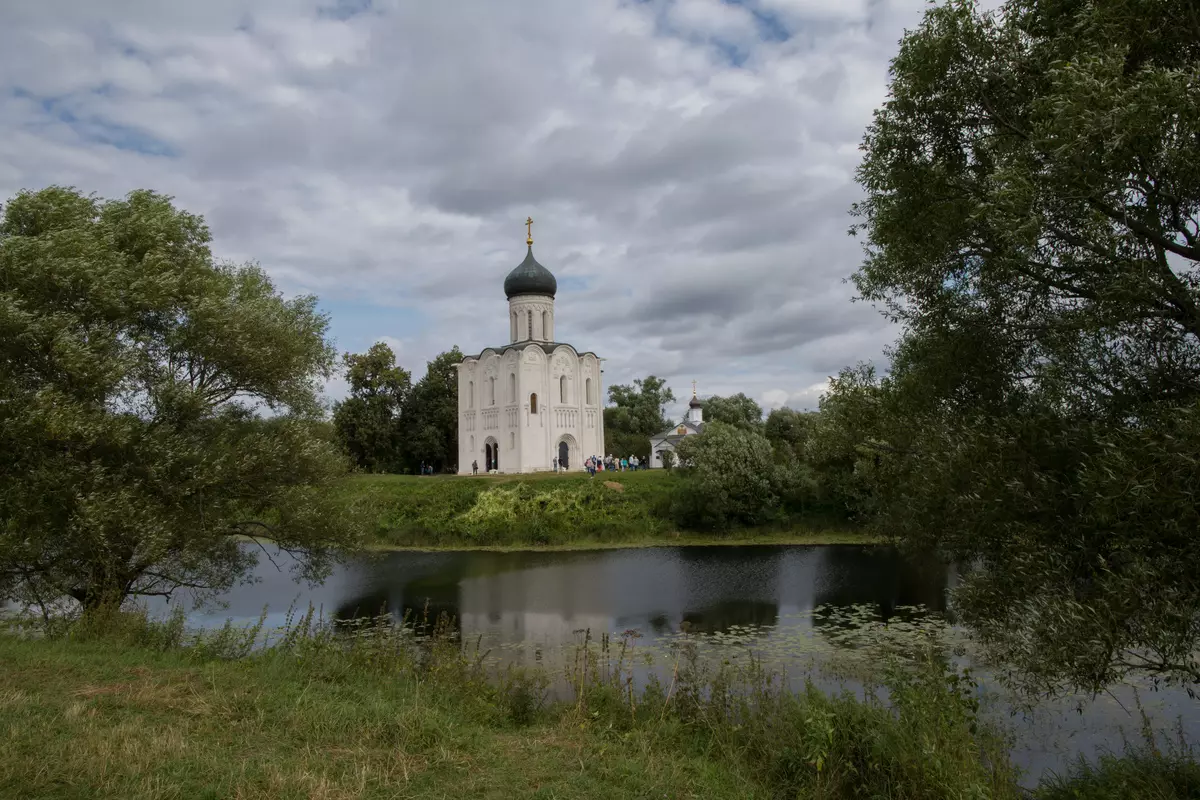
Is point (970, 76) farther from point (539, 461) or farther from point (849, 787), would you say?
point (539, 461)

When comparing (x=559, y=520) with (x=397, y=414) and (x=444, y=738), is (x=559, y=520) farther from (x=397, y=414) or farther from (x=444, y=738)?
(x=444, y=738)

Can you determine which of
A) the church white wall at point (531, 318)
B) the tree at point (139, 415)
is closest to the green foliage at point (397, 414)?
the church white wall at point (531, 318)

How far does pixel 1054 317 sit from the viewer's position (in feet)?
23.6

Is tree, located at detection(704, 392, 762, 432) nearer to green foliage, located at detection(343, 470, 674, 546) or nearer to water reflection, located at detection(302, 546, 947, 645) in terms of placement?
green foliage, located at detection(343, 470, 674, 546)

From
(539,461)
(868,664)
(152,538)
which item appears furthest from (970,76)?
(539,461)

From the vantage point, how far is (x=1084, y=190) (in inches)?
226

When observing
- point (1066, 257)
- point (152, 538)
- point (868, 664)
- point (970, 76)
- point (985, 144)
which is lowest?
point (868, 664)

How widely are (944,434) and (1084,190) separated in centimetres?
247

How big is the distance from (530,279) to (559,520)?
18.5 meters

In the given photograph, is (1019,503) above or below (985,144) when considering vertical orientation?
below

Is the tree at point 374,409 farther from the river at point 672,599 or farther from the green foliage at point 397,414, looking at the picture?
the river at point 672,599

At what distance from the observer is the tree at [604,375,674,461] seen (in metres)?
59.3

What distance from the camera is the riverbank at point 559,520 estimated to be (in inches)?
1162

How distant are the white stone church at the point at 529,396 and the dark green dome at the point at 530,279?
0.06m
